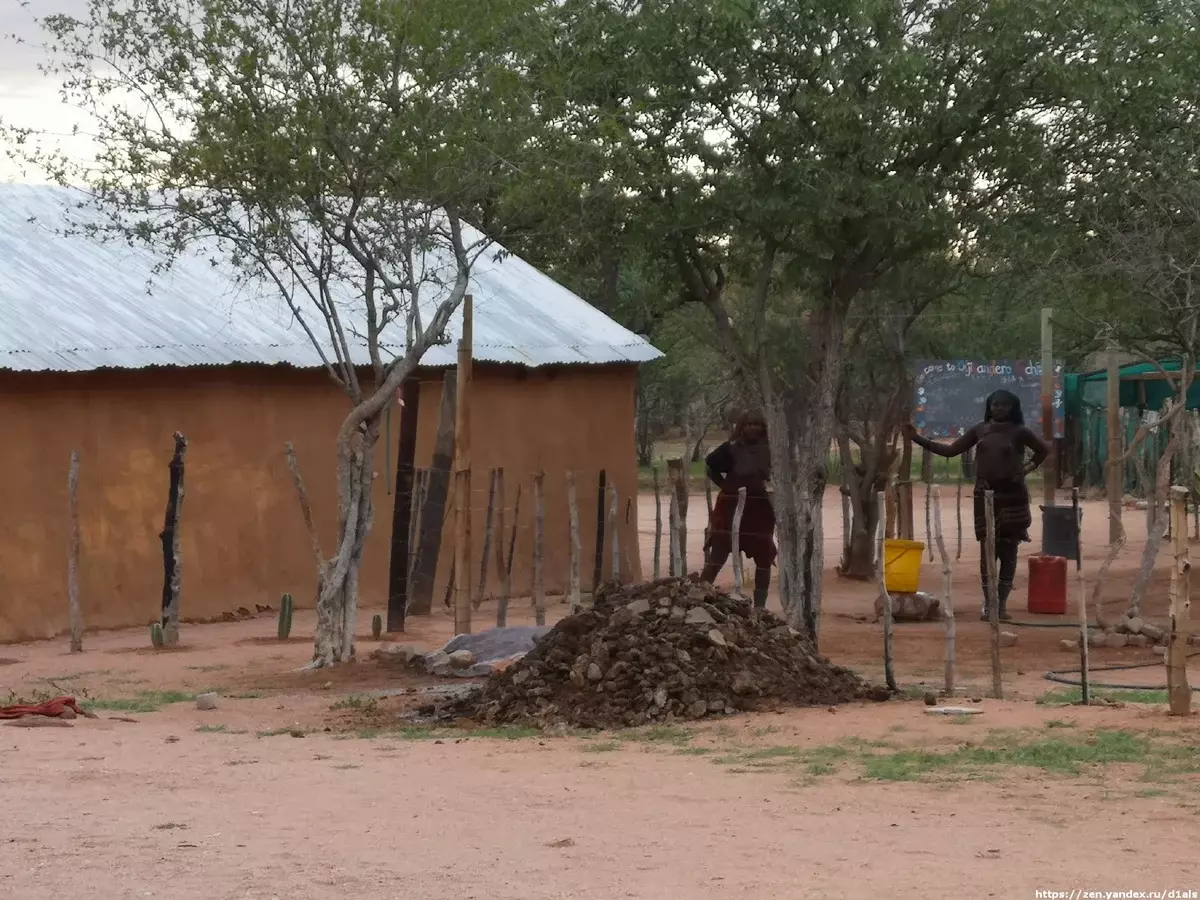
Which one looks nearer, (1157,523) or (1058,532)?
(1157,523)

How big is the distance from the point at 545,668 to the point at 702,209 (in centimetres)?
428

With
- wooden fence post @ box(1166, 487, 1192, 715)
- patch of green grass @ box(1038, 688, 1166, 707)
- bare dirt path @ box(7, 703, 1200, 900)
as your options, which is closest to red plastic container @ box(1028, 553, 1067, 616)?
patch of green grass @ box(1038, 688, 1166, 707)

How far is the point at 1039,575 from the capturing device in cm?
1544

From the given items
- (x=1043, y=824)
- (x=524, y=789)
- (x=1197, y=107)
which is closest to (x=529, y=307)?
(x=1197, y=107)

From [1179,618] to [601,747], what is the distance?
2.89 metres

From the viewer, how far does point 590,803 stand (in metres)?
7.16

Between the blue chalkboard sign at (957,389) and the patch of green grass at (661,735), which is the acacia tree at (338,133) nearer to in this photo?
the patch of green grass at (661,735)

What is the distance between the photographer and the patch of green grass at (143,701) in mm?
10500

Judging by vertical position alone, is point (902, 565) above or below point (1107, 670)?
above

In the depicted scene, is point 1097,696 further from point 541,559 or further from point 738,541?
point 541,559

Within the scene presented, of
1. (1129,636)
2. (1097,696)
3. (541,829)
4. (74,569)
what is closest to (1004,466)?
(1129,636)

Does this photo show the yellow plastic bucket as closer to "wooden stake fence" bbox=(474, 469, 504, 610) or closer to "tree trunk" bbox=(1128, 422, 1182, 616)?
"tree trunk" bbox=(1128, 422, 1182, 616)

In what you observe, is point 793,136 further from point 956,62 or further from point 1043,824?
point 1043,824

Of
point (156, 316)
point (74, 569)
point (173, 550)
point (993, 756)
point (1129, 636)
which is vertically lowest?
point (993, 756)
